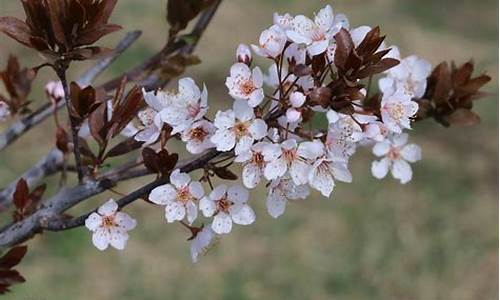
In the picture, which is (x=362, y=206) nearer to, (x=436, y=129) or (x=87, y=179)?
(x=436, y=129)

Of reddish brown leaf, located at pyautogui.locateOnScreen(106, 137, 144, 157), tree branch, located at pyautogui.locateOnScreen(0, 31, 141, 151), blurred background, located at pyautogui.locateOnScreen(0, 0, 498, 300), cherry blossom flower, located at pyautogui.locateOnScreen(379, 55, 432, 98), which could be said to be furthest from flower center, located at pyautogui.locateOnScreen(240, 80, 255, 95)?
blurred background, located at pyautogui.locateOnScreen(0, 0, 498, 300)

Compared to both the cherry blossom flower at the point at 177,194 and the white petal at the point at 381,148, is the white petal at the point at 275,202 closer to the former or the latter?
the cherry blossom flower at the point at 177,194

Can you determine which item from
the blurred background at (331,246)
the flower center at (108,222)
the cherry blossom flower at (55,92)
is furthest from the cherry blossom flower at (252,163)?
the blurred background at (331,246)

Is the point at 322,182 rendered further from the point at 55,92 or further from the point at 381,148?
the point at 55,92

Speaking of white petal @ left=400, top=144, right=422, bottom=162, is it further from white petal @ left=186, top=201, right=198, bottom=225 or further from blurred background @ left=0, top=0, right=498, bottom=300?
blurred background @ left=0, top=0, right=498, bottom=300

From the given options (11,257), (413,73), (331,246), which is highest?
(413,73)

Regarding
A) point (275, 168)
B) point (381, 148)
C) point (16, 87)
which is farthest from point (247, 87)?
point (16, 87)
